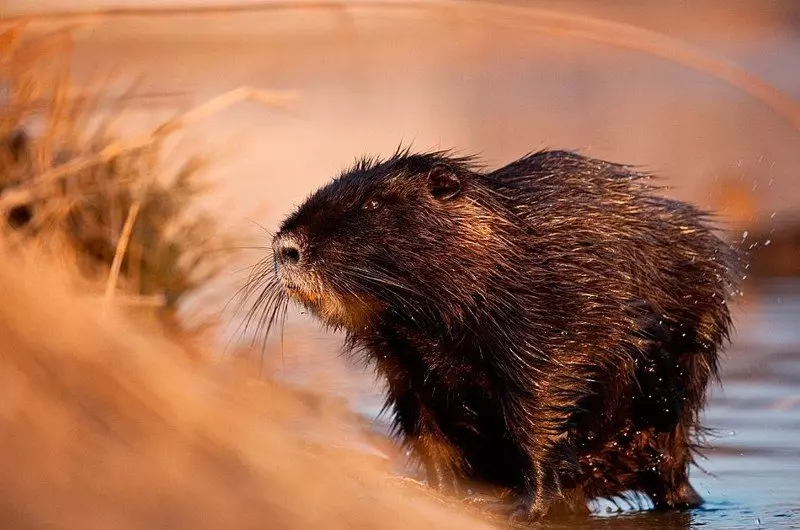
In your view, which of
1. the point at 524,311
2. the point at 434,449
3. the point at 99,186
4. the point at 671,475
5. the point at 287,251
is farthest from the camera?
the point at 99,186

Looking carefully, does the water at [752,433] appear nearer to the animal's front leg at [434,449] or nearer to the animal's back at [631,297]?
the animal's back at [631,297]

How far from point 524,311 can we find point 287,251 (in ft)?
2.20

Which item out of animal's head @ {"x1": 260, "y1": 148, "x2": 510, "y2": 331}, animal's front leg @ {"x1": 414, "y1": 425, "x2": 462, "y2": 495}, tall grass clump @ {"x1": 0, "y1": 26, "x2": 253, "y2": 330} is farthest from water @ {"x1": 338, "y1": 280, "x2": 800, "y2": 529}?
tall grass clump @ {"x1": 0, "y1": 26, "x2": 253, "y2": 330}

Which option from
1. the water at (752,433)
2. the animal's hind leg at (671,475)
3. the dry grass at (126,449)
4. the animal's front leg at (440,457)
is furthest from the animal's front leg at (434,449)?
the dry grass at (126,449)

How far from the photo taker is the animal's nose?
3.96m

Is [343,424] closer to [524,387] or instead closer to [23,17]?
[524,387]

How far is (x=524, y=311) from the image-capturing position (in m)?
4.08

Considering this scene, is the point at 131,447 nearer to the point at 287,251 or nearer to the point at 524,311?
the point at 287,251

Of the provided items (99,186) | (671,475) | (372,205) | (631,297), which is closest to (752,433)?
(671,475)

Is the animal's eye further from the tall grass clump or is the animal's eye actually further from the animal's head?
the tall grass clump

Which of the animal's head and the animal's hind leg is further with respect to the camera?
the animal's hind leg

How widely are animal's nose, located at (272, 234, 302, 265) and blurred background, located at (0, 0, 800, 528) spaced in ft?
2.55

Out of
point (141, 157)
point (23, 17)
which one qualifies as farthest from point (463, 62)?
point (23, 17)

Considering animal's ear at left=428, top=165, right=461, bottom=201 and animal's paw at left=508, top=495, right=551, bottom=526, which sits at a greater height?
animal's ear at left=428, top=165, right=461, bottom=201
